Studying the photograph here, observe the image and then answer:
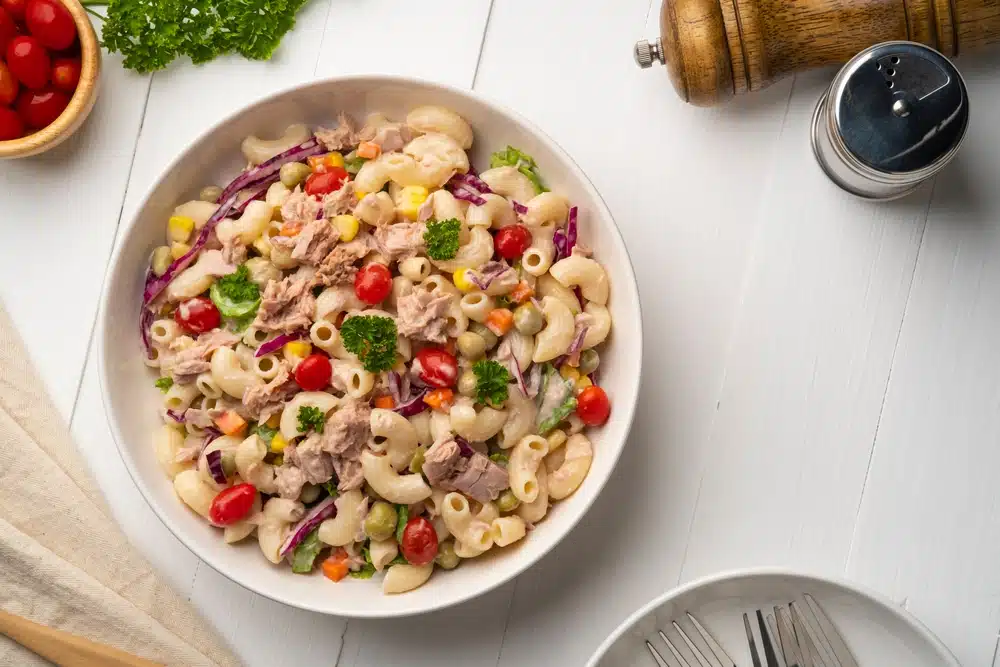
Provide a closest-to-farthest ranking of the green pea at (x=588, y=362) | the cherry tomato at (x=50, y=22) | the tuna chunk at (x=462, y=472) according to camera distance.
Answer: the tuna chunk at (x=462, y=472), the green pea at (x=588, y=362), the cherry tomato at (x=50, y=22)

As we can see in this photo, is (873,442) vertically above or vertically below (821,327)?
below

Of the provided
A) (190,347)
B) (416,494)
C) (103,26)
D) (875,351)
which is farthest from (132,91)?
(875,351)

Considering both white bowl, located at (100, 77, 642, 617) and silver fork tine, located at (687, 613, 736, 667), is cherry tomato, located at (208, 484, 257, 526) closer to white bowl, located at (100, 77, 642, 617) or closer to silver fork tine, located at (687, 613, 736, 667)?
white bowl, located at (100, 77, 642, 617)

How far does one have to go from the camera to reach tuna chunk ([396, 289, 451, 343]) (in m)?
1.86

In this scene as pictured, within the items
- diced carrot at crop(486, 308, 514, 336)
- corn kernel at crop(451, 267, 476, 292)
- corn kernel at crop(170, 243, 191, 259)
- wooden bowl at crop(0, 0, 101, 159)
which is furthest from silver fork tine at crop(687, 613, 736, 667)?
wooden bowl at crop(0, 0, 101, 159)

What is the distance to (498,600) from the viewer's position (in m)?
2.14

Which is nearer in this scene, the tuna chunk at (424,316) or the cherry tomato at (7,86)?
the tuna chunk at (424,316)

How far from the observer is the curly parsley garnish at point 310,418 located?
185 centimetres

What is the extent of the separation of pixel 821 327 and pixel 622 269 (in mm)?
599

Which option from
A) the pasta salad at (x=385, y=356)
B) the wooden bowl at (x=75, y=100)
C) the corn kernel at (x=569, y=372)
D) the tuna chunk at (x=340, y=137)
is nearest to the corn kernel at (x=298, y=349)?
the pasta salad at (x=385, y=356)

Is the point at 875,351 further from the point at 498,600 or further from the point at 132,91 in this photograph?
the point at 132,91

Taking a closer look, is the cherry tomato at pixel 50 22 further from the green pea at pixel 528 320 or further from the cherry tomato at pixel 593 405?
the cherry tomato at pixel 593 405

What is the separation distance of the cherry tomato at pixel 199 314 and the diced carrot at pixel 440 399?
519mm

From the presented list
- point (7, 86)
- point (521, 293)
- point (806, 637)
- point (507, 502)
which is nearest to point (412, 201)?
point (521, 293)
